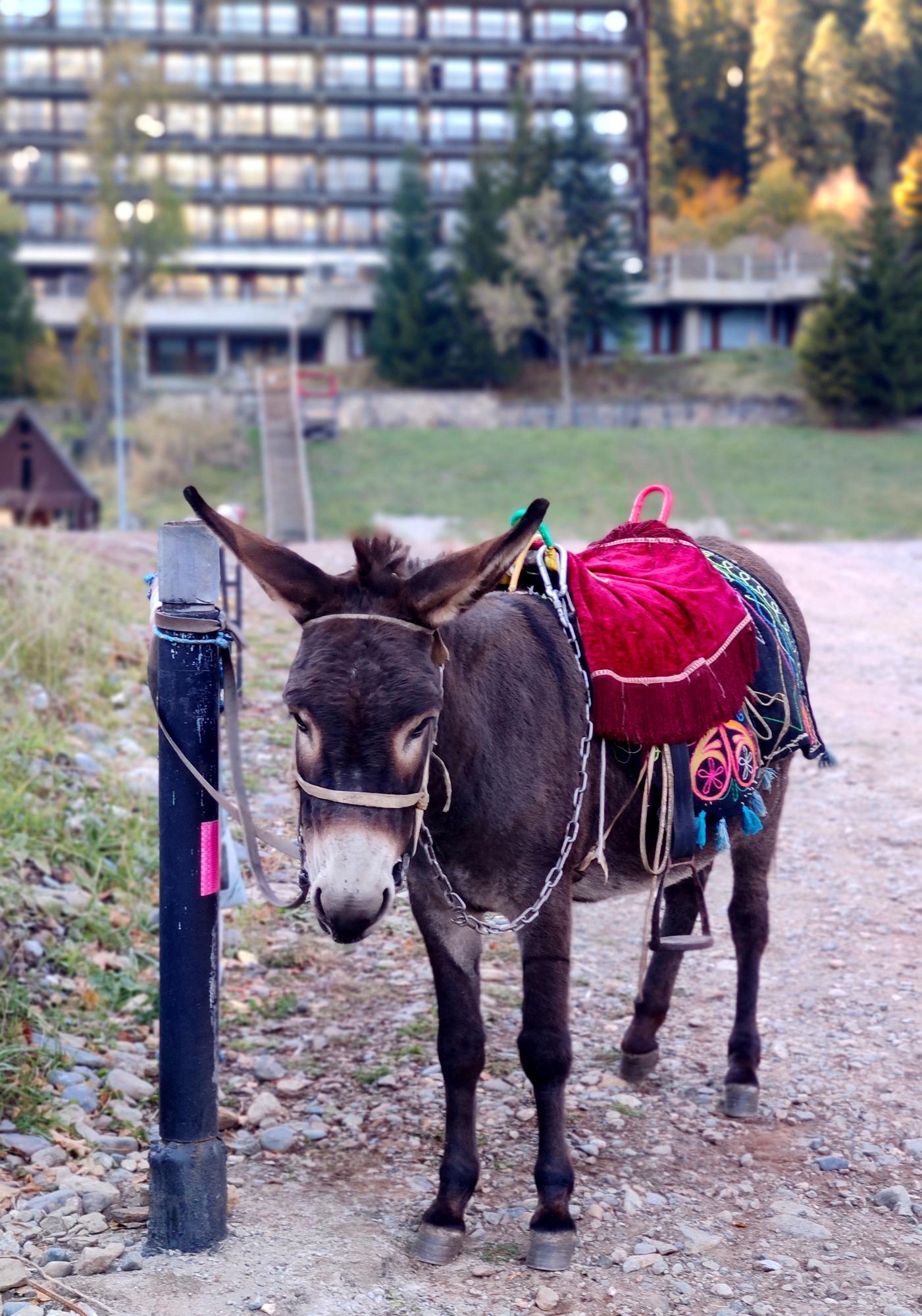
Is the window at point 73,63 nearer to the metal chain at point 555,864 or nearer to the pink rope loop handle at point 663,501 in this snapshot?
the pink rope loop handle at point 663,501

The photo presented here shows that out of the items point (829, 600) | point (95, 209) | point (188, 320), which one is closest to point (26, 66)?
point (95, 209)

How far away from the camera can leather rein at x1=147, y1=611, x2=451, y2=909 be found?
3.11 m

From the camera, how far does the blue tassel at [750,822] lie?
14.7 ft

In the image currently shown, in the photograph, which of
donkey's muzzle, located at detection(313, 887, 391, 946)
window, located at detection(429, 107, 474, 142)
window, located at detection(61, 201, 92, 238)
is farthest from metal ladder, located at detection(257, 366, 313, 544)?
window, located at detection(429, 107, 474, 142)

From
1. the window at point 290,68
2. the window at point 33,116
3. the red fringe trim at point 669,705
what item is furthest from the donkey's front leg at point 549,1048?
the window at point 33,116

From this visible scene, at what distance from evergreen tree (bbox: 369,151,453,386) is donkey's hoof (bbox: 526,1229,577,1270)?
49.4 meters

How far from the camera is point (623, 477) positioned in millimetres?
37469

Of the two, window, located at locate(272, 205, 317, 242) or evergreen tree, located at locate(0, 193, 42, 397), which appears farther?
window, located at locate(272, 205, 317, 242)

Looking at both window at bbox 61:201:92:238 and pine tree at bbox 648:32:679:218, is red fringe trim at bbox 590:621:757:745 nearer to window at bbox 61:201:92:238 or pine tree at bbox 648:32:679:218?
window at bbox 61:201:92:238

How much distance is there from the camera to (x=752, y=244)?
6488 cm

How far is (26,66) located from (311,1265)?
256ft

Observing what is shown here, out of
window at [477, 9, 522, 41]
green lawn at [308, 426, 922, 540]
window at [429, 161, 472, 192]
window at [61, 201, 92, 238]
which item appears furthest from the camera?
window at [477, 9, 522, 41]

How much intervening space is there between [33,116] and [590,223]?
34.9 m

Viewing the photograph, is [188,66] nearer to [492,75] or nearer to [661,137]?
[492,75]
